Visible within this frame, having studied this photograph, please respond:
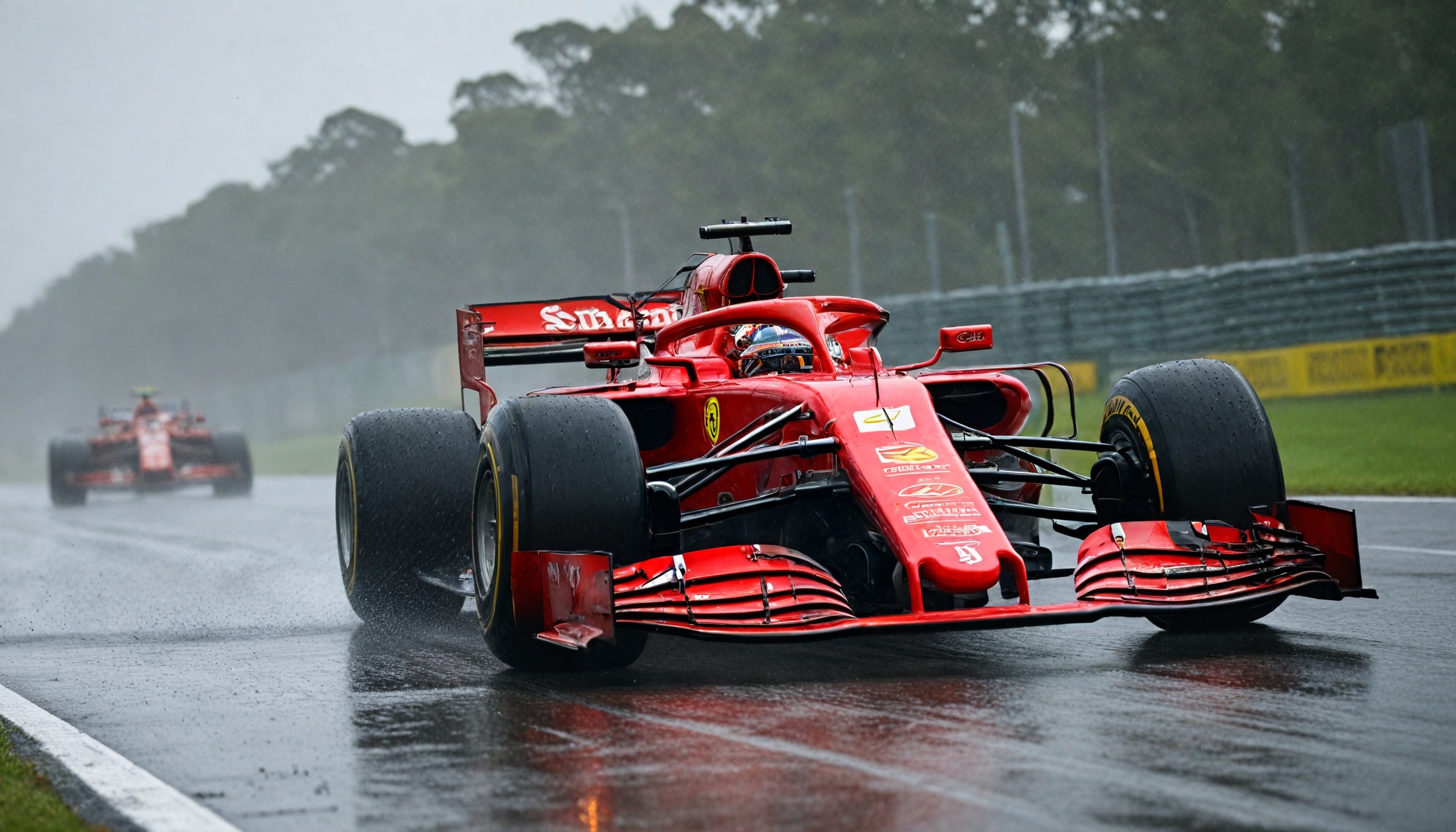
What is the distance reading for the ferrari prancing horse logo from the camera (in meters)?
7.56

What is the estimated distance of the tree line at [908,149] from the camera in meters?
48.0

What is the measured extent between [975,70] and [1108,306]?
3152 centimetres

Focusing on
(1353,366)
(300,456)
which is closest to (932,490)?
(1353,366)

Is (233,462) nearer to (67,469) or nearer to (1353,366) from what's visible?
(67,469)

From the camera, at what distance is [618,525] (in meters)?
6.33

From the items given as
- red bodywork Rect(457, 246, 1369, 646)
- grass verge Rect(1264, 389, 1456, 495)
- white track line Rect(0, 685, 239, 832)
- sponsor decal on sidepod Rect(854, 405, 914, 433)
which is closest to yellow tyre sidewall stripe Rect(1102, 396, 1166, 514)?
red bodywork Rect(457, 246, 1369, 646)

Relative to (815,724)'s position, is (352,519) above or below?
above

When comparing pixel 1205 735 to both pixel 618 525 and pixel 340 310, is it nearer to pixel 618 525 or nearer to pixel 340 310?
pixel 618 525

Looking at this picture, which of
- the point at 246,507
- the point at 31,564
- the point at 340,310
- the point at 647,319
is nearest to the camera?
the point at 647,319

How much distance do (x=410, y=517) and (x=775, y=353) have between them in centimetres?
216

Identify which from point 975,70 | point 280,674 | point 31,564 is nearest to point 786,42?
point 975,70

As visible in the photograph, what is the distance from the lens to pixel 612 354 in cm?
799

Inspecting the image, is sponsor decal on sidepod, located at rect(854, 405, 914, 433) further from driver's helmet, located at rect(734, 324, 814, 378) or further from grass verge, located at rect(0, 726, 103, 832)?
grass verge, located at rect(0, 726, 103, 832)

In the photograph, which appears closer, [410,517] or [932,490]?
[932,490]
